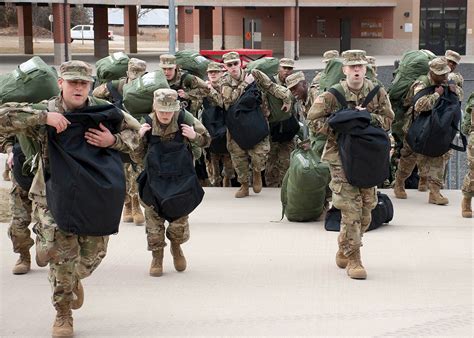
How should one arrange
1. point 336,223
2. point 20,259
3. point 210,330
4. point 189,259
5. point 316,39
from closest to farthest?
point 210,330 < point 20,259 < point 189,259 < point 336,223 < point 316,39

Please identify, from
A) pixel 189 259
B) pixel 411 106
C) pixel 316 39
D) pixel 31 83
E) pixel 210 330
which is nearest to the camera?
pixel 210 330

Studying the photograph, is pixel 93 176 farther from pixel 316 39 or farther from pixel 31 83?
pixel 316 39

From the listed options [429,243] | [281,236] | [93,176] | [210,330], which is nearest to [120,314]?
[210,330]

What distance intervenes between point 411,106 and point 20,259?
5213 millimetres

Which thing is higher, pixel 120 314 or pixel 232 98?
pixel 232 98

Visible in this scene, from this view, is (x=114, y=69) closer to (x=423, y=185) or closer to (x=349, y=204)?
(x=349, y=204)

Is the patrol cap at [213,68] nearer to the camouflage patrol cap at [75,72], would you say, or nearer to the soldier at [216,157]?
the soldier at [216,157]

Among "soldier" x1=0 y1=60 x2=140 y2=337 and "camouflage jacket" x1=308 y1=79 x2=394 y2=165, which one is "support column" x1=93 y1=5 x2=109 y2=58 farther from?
"soldier" x1=0 y1=60 x2=140 y2=337

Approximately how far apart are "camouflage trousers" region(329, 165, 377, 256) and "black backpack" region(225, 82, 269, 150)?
3801 millimetres

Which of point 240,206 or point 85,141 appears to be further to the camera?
point 240,206

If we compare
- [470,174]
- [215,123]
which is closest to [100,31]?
[215,123]

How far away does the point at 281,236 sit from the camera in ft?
29.3

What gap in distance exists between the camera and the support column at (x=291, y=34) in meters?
45.2

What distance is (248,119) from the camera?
10.9 meters
